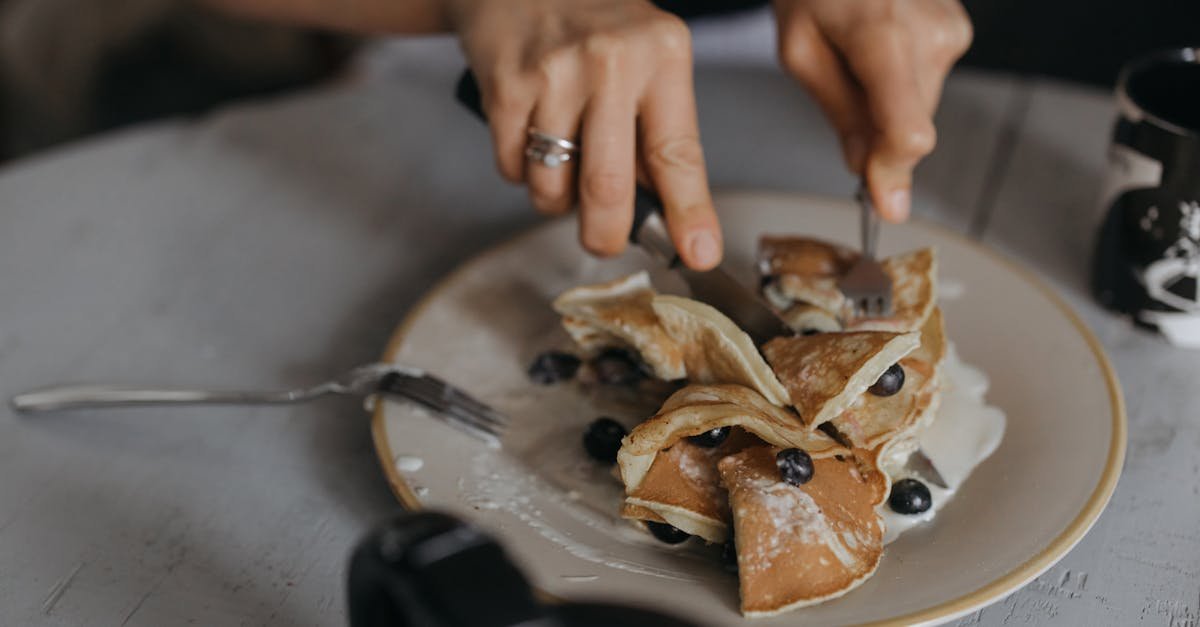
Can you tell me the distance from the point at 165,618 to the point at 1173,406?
35.5 inches

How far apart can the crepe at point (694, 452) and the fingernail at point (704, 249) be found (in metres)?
0.18

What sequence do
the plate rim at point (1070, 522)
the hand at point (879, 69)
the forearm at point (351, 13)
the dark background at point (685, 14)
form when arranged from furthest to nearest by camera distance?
A: 1. the dark background at point (685, 14)
2. the forearm at point (351, 13)
3. the hand at point (879, 69)
4. the plate rim at point (1070, 522)

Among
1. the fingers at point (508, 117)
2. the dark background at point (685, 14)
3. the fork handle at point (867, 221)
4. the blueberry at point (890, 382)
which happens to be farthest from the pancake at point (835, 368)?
the dark background at point (685, 14)

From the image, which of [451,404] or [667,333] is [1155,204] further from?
[451,404]

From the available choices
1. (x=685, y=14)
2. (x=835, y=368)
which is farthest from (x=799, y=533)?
(x=685, y=14)

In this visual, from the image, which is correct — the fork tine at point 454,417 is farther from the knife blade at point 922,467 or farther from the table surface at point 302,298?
the knife blade at point 922,467

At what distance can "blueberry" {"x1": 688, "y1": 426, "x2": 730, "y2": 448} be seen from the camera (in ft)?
2.63

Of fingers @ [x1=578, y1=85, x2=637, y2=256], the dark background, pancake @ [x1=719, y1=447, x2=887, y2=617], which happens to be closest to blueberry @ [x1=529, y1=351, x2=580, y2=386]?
fingers @ [x1=578, y1=85, x2=637, y2=256]

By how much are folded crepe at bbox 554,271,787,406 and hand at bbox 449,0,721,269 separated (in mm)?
55

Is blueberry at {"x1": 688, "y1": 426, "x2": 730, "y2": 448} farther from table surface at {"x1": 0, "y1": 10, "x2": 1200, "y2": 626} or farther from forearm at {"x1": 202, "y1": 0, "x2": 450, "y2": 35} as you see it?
forearm at {"x1": 202, "y1": 0, "x2": 450, "y2": 35}

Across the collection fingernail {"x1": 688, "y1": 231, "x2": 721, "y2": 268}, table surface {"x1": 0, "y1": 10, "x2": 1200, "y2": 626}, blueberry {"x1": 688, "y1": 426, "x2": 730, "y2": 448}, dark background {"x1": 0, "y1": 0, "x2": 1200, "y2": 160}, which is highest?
fingernail {"x1": 688, "y1": 231, "x2": 721, "y2": 268}

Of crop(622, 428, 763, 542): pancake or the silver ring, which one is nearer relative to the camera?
crop(622, 428, 763, 542): pancake

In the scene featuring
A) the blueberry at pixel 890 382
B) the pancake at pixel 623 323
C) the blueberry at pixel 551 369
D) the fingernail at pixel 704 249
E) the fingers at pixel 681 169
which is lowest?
the blueberry at pixel 551 369

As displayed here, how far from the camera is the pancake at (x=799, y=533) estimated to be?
0.70 metres
